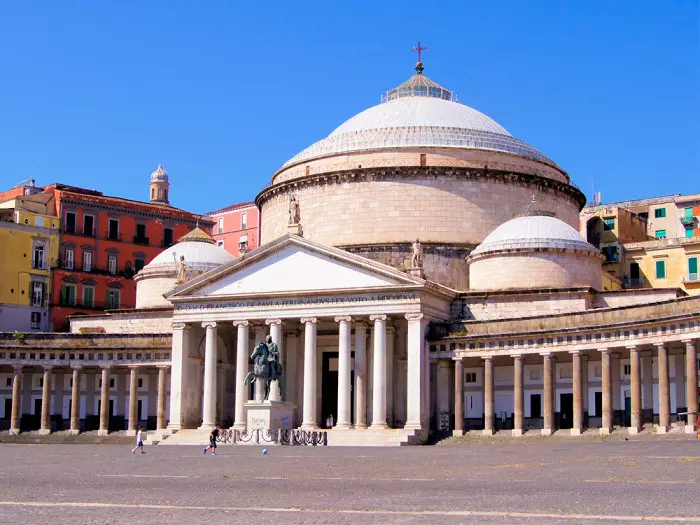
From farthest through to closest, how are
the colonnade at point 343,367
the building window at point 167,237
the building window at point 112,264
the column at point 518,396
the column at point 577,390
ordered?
the building window at point 167,237, the building window at point 112,264, the colonnade at point 343,367, the column at point 518,396, the column at point 577,390

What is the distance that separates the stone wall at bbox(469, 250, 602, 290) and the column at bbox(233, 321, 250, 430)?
1547cm

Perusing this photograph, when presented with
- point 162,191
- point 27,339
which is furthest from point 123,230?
point 27,339

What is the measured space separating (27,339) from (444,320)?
31.2m

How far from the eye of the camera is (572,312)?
68.5 metres

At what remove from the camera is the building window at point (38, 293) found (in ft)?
328

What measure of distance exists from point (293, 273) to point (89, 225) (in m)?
36.3

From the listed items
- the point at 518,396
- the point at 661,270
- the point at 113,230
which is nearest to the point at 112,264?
the point at 113,230

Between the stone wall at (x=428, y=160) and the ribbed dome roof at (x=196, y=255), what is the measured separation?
932cm

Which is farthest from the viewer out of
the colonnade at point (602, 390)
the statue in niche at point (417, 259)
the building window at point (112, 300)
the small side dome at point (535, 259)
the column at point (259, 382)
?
the building window at point (112, 300)

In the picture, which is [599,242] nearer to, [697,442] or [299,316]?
[299,316]

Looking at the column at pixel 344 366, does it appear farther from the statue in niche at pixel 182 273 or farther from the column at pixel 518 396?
the statue in niche at pixel 182 273

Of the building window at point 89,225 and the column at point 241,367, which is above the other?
the building window at point 89,225

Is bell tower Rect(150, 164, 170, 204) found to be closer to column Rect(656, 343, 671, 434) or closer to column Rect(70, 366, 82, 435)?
column Rect(70, 366, 82, 435)

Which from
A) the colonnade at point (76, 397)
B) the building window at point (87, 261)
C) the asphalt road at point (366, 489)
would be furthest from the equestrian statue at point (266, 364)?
the building window at point (87, 261)
